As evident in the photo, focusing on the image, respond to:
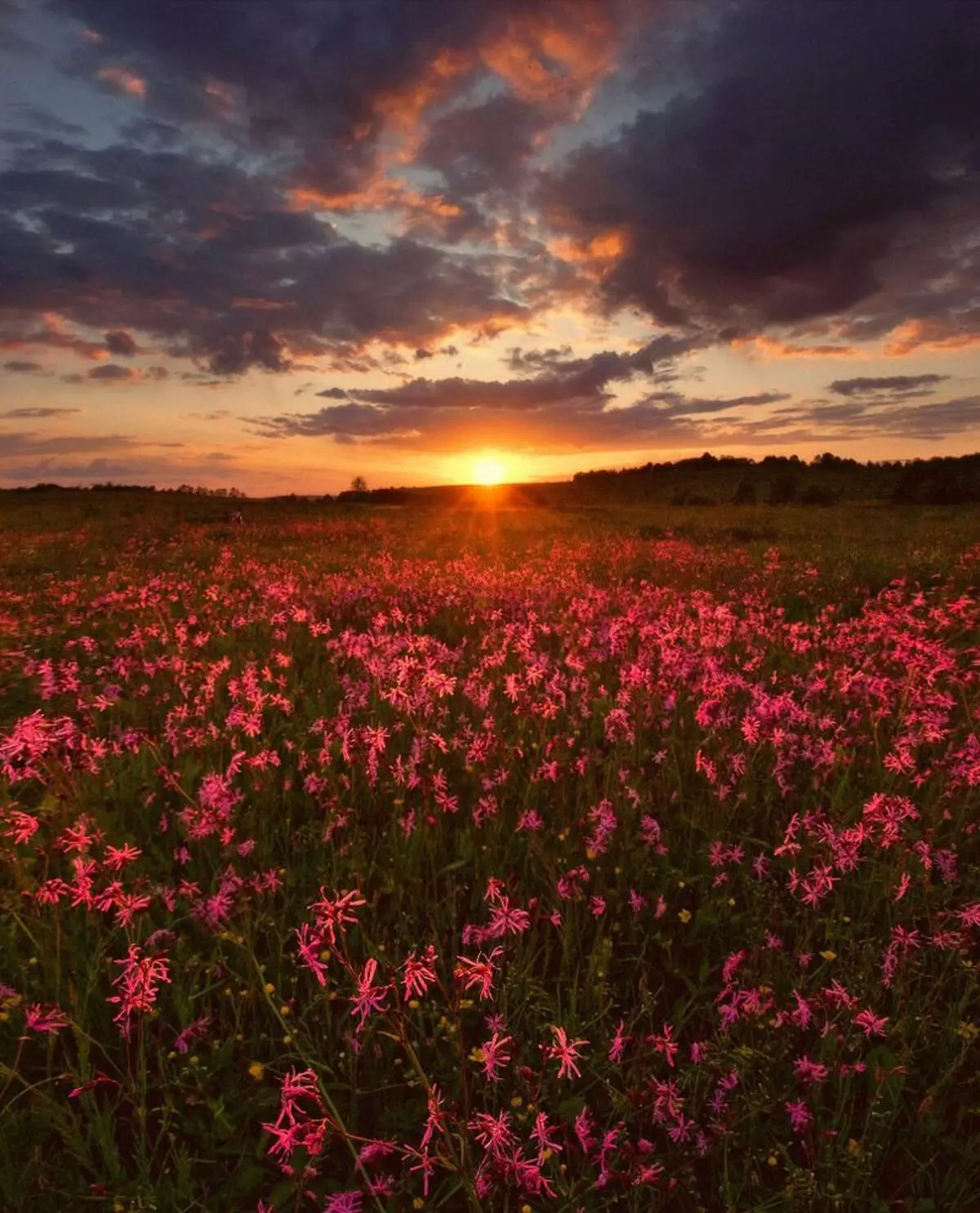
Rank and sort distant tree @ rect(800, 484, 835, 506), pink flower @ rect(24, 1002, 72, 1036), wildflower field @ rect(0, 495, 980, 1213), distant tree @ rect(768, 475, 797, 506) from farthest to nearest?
distant tree @ rect(768, 475, 797, 506) → distant tree @ rect(800, 484, 835, 506) → wildflower field @ rect(0, 495, 980, 1213) → pink flower @ rect(24, 1002, 72, 1036)

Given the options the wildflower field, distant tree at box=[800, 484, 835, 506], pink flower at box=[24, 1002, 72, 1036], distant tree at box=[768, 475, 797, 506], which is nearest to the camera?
pink flower at box=[24, 1002, 72, 1036]

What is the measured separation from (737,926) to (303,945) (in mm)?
2611

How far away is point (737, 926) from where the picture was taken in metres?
3.52

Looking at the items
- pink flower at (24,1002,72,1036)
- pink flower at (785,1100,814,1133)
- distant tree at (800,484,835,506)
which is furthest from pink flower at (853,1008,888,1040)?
distant tree at (800,484,835,506)

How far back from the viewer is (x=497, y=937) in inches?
129

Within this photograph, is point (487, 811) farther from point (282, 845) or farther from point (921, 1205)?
point (921, 1205)

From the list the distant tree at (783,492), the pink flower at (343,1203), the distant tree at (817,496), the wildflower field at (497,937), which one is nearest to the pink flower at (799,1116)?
the wildflower field at (497,937)

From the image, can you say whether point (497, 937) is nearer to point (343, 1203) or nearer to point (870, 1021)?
point (343, 1203)

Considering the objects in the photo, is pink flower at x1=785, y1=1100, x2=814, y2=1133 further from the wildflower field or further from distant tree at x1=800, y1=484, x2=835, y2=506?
distant tree at x1=800, y1=484, x2=835, y2=506

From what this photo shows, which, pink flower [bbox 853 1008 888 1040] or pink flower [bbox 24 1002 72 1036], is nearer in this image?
pink flower [bbox 24 1002 72 1036]

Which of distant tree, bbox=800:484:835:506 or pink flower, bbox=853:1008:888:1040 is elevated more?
distant tree, bbox=800:484:835:506

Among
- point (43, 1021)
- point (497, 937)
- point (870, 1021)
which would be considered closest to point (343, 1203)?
point (43, 1021)

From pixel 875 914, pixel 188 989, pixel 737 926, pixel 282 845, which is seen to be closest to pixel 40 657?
pixel 282 845

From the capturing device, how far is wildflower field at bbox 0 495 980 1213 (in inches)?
92.6
